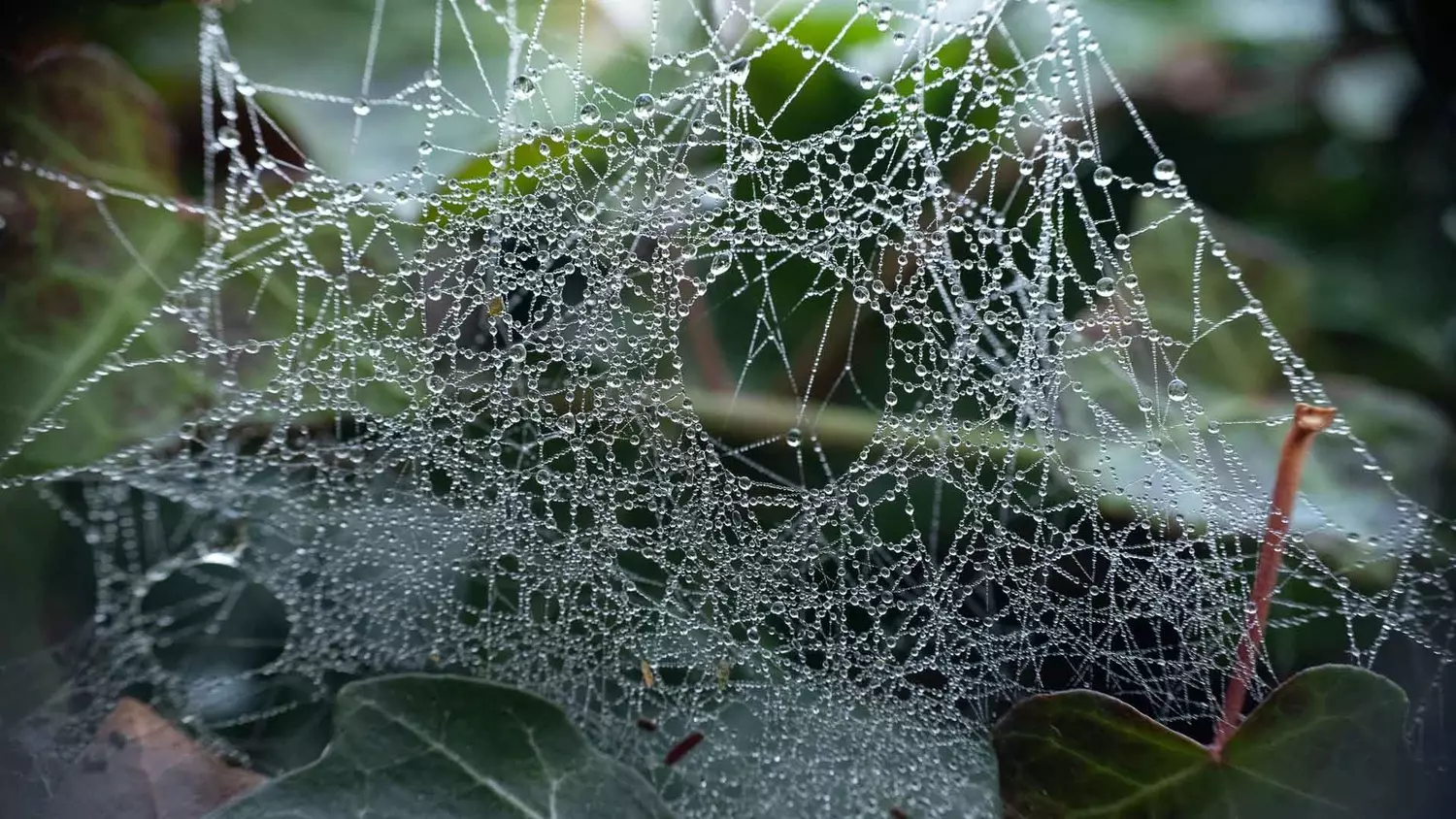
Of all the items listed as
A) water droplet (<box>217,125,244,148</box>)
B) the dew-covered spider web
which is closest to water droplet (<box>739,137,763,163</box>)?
the dew-covered spider web

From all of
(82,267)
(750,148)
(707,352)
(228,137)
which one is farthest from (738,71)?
(82,267)

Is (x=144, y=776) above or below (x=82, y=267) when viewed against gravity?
below

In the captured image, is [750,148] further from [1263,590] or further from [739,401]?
[1263,590]

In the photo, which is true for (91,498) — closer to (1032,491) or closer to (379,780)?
(379,780)

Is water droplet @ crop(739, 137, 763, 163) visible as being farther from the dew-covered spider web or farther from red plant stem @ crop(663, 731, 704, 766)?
red plant stem @ crop(663, 731, 704, 766)

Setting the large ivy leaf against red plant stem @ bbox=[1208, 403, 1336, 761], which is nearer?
red plant stem @ bbox=[1208, 403, 1336, 761]

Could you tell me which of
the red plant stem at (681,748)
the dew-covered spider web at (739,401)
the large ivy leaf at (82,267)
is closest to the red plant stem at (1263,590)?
the dew-covered spider web at (739,401)
